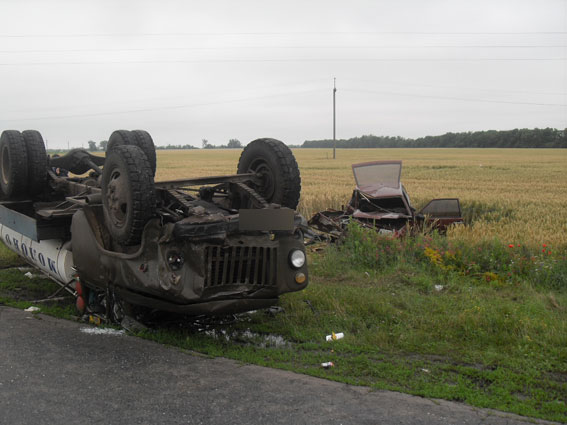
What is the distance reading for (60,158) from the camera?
352 inches

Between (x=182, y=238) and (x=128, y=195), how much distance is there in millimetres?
706

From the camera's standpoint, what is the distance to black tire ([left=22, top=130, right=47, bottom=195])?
824cm

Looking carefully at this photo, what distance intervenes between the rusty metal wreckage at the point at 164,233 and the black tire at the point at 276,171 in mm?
11

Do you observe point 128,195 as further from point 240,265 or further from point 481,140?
point 481,140

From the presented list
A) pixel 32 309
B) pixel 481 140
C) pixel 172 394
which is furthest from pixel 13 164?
pixel 481 140

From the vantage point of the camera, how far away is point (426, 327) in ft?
19.7

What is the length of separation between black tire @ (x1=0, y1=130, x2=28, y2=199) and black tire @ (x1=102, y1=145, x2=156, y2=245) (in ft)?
9.61

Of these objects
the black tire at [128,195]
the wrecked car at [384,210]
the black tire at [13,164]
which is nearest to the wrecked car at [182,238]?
the black tire at [128,195]

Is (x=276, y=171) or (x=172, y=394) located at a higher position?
(x=276, y=171)

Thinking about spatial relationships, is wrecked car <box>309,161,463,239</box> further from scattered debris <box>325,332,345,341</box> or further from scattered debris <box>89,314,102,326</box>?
scattered debris <box>89,314,102,326</box>

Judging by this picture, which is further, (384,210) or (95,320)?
(384,210)

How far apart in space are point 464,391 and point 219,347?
89.4 inches

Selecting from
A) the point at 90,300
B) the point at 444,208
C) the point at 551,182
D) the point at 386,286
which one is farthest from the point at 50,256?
the point at 551,182

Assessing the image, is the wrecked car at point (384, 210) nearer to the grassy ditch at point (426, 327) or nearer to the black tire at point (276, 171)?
the grassy ditch at point (426, 327)
